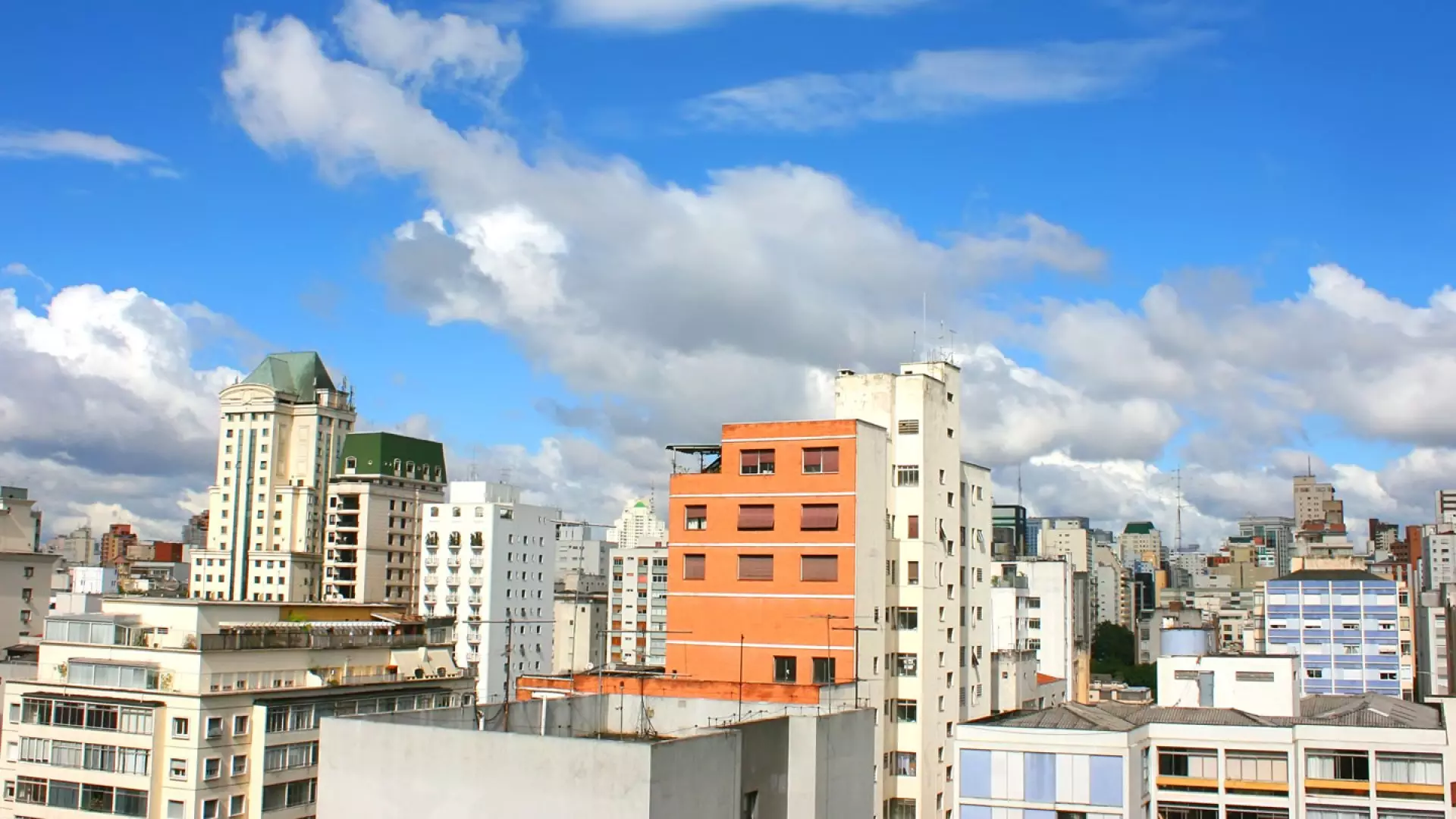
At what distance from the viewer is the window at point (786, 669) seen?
49875 millimetres

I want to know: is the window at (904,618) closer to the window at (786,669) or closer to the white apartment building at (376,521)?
the window at (786,669)

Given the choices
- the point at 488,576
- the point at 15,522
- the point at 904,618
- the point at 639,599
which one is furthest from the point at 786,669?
the point at 639,599

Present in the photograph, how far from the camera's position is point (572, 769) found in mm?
26578

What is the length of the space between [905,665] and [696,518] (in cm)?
1039

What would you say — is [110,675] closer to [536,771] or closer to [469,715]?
[469,715]

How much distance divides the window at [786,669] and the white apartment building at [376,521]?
3256 inches

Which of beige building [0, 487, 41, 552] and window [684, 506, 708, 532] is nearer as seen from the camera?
window [684, 506, 708, 532]

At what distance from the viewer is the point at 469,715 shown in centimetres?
3356

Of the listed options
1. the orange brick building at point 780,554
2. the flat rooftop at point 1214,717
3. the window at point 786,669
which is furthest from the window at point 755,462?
the flat rooftop at point 1214,717

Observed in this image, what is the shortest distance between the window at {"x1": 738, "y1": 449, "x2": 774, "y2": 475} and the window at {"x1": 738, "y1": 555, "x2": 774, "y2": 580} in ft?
11.1

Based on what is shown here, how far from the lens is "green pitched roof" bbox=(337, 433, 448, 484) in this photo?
132 meters

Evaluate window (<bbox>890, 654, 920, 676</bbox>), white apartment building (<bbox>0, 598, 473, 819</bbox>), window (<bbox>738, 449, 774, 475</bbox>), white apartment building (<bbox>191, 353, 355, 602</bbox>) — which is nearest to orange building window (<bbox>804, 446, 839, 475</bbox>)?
window (<bbox>738, 449, 774, 475</bbox>)

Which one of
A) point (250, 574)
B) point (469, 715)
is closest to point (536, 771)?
point (469, 715)

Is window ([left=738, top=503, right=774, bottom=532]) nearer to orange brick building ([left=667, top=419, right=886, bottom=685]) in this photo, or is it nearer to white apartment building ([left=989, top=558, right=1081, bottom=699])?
orange brick building ([left=667, top=419, right=886, bottom=685])
